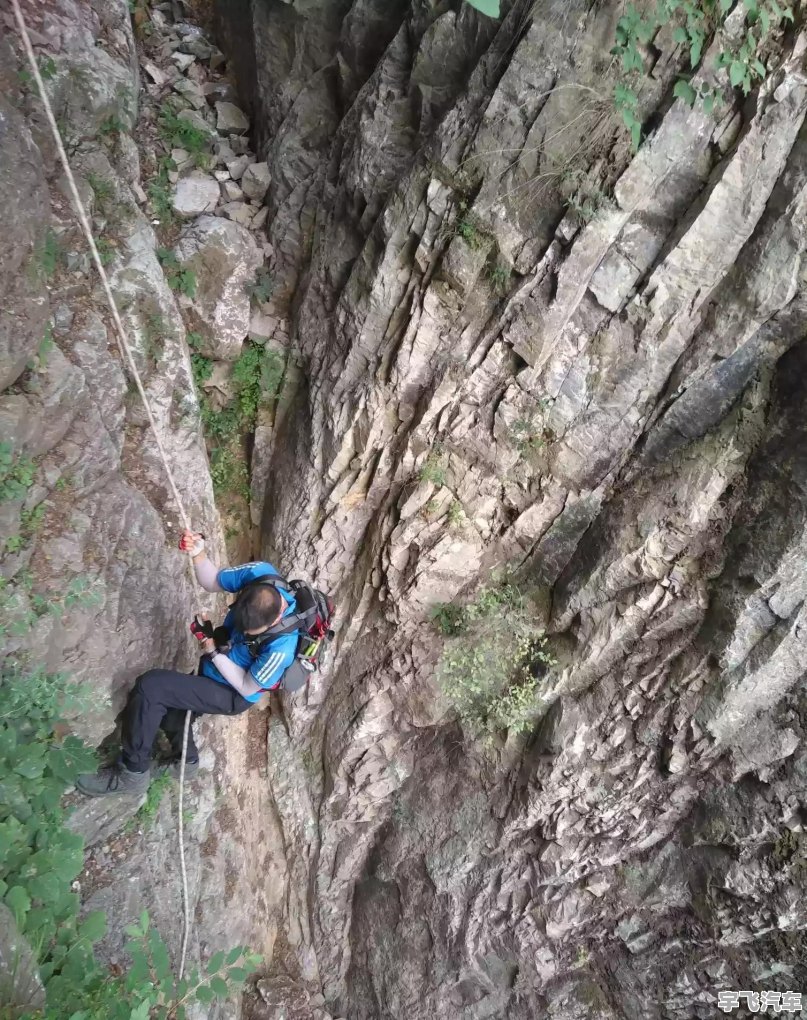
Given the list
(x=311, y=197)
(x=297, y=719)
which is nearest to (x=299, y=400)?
(x=311, y=197)

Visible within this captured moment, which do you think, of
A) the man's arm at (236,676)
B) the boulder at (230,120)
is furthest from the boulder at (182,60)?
the man's arm at (236,676)

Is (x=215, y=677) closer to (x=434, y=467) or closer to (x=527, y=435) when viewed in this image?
(x=434, y=467)

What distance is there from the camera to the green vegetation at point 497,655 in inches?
282

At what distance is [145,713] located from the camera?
17.7 feet

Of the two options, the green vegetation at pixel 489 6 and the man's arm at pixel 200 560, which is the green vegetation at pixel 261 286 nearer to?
the man's arm at pixel 200 560

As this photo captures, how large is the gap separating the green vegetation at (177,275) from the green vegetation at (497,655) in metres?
5.05

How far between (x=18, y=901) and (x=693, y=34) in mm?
7622

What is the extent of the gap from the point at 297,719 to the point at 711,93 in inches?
337

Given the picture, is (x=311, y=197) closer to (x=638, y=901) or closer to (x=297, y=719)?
(x=297, y=719)

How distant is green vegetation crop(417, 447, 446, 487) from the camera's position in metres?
6.80

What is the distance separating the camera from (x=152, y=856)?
235 inches

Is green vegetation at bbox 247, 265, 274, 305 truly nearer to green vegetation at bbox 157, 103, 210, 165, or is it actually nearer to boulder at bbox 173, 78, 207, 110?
green vegetation at bbox 157, 103, 210, 165

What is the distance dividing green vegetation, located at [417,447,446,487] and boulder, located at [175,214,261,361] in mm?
3033
